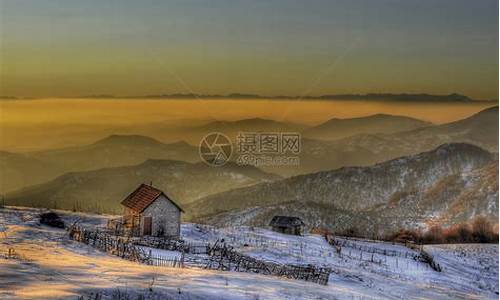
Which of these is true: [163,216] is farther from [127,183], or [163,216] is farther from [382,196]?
[382,196]

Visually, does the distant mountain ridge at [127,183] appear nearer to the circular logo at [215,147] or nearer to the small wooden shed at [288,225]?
the circular logo at [215,147]

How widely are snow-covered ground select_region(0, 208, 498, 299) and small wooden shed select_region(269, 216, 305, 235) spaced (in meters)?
1.64

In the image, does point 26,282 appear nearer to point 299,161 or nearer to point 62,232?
point 62,232

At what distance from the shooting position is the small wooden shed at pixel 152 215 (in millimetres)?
45000

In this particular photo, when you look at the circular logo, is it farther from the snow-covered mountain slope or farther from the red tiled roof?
the red tiled roof

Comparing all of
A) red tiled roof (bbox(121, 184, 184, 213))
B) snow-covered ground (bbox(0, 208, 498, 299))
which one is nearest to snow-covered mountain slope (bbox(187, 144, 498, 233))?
snow-covered ground (bbox(0, 208, 498, 299))

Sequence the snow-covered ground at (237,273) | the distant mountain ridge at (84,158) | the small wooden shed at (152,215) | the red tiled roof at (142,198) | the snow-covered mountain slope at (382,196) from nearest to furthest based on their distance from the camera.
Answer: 1. the snow-covered ground at (237,273)
2. the small wooden shed at (152,215)
3. the red tiled roof at (142,198)
4. the distant mountain ridge at (84,158)
5. the snow-covered mountain slope at (382,196)

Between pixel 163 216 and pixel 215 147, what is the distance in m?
15.5

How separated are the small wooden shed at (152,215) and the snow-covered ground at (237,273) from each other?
1459 mm

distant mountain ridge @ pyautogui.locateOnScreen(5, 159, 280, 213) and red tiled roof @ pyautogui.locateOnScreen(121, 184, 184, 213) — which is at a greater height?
distant mountain ridge @ pyautogui.locateOnScreen(5, 159, 280, 213)

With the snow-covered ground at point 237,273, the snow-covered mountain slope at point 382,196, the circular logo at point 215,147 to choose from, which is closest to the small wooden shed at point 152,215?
the snow-covered ground at point 237,273

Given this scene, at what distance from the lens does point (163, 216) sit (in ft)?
149

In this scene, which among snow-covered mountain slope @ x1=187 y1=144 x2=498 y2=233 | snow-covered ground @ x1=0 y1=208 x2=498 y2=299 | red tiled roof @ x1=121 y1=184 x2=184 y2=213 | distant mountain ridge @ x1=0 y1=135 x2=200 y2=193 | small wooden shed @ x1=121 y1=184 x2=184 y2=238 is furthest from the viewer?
snow-covered mountain slope @ x1=187 y1=144 x2=498 y2=233

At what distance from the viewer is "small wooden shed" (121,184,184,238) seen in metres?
45.0
